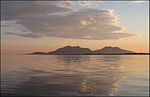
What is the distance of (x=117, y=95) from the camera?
17.3 m

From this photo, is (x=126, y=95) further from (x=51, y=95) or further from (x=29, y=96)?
(x=29, y=96)

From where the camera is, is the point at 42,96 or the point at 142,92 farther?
the point at 142,92

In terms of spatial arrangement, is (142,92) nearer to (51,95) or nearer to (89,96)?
(89,96)

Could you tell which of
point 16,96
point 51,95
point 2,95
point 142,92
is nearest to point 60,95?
point 51,95

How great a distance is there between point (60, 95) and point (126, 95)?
6.42 m

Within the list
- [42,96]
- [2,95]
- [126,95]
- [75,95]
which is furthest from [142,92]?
[2,95]

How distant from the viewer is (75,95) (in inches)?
664

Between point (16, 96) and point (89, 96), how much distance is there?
22.1ft

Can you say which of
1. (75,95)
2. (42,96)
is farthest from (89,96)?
(42,96)

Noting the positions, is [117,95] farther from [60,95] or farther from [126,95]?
[60,95]

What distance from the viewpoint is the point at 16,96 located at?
53.8 ft

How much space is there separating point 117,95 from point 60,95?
5535 mm

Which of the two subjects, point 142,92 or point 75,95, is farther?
point 142,92

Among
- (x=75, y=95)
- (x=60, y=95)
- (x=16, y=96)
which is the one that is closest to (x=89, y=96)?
(x=75, y=95)
